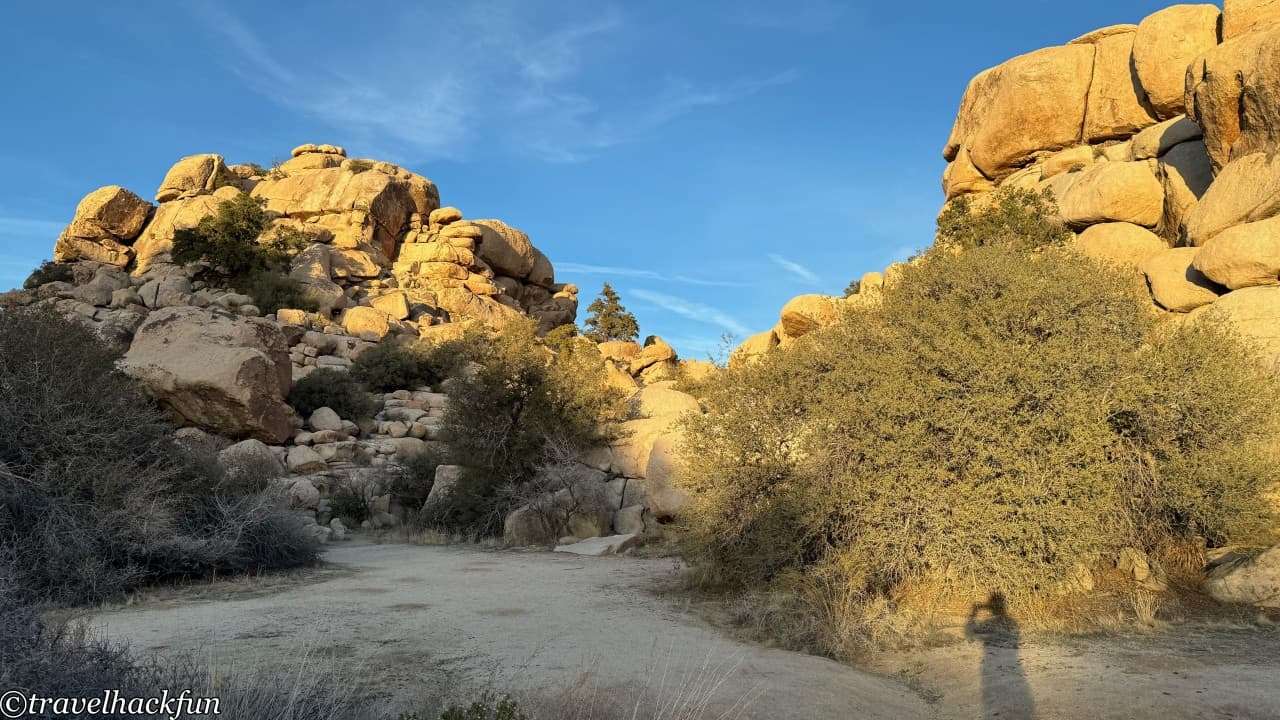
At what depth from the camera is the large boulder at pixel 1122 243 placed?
19766 millimetres

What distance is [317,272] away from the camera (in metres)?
41.8

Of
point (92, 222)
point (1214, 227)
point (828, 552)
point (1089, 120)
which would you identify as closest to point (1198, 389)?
point (828, 552)

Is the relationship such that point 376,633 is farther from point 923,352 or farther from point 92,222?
point 92,222

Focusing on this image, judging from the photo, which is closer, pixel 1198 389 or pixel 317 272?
pixel 1198 389

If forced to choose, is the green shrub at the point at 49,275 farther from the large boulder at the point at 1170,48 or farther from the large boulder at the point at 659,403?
the large boulder at the point at 1170,48

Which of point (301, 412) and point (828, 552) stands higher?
point (301, 412)

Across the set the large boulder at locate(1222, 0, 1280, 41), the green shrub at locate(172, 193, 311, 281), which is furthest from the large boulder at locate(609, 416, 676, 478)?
the green shrub at locate(172, 193, 311, 281)

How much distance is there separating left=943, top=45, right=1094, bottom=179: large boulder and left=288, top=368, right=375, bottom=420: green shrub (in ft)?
88.4

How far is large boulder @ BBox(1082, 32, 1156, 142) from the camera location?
89.8 ft

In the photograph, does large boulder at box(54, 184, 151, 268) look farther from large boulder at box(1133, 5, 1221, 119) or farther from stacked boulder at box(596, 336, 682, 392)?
large boulder at box(1133, 5, 1221, 119)

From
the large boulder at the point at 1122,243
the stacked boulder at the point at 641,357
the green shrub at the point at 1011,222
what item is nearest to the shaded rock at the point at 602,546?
the green shrub at the point at 1011,222

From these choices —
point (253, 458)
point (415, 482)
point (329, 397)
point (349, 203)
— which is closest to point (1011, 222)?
point (415, 482)

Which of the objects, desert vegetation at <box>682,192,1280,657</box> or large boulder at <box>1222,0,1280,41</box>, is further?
large boulder at <box>1222,0,1280,41</box>

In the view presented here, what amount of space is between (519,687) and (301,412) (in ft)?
67.7
